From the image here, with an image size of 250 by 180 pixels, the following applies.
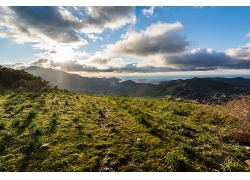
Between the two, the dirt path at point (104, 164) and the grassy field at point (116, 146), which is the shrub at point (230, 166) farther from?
the dirt path at point (104, 164)

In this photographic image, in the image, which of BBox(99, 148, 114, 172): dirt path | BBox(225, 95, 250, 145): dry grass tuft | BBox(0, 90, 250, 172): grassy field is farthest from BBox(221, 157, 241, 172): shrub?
BBox(99, 148, 114, 172): dirt path

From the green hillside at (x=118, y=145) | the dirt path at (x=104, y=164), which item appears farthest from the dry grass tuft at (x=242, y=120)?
the dirt path at (x=104, y=164)

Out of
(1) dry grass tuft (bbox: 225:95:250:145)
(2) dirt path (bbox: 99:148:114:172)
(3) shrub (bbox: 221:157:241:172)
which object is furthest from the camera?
(1) dry grass tuft (bbox: 225:95:250:145)

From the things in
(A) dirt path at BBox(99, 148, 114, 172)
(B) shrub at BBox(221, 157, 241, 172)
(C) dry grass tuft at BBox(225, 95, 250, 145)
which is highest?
(C) dry grass tuft at BBox(225, 95, 250, 145)

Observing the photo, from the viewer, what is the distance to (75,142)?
420 inches

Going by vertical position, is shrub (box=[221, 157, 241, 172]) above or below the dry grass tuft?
below

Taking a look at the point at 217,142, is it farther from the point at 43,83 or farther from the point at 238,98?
the point at 43,83

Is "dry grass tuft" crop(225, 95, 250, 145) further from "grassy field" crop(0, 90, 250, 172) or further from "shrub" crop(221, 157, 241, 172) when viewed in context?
"shrub" crop(221, 157, 241, 172)

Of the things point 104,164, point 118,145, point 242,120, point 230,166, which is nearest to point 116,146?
point 118,145

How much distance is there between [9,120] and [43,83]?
33574mm

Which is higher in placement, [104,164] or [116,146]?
[116,146]

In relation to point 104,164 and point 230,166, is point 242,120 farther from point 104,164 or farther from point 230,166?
point 104,164
